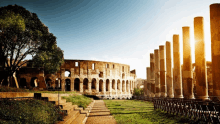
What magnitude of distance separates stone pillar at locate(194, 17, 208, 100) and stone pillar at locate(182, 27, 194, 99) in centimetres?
215

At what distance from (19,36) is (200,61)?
49.5ft

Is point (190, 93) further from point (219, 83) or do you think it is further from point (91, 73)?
point (91, 73)

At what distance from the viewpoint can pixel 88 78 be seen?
36.5 metres

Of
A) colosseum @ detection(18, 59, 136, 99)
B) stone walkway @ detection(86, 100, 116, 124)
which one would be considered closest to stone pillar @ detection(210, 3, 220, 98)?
stone walkway @ detection(86, 100, 116, 124)

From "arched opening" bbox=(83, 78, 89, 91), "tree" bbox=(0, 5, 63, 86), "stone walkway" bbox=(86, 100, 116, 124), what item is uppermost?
"tree" bbox=(0, 5, 63, 86)

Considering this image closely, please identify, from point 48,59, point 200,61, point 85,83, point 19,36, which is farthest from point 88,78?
point 200,61

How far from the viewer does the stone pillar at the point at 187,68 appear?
46.3 ft

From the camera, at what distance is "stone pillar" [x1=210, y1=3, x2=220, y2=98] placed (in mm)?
10195

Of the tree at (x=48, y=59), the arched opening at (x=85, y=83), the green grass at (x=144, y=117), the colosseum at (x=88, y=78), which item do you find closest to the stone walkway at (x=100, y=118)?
the green grass at (x=144, y=117)

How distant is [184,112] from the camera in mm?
9359

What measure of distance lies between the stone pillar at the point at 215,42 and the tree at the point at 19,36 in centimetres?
1448

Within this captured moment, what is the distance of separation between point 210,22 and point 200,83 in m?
3.90

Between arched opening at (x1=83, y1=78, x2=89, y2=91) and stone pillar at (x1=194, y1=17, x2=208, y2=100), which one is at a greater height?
stone pillar at (x1=194, y1=17, x2=208, y2=100)

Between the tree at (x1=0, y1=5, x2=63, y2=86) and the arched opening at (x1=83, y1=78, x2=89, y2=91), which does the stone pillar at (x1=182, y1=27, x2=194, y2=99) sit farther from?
the arched opening at (x1=83, y1=78, x2=89, y2=91)
